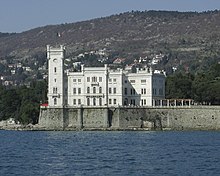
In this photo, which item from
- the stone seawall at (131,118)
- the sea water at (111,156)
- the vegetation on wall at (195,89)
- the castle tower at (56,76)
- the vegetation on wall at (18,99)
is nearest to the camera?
the sea water at (111,156)

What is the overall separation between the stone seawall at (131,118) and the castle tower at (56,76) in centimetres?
296

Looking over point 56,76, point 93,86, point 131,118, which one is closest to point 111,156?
point 131,118

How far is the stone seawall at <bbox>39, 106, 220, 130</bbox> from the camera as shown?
134375 millimetres

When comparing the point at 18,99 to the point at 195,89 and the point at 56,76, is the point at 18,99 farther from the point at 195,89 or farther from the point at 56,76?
the point at 195,89

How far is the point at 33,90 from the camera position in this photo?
17400 cm

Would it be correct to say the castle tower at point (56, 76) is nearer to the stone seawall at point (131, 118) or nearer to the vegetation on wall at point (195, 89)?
the stone seawall at point (131, 118)

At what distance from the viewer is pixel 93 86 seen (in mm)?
138625

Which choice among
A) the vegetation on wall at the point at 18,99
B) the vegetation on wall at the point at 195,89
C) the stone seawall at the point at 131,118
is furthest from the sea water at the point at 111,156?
the vegetation on wall at the point at 18,99

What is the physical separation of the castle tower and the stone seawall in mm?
2957

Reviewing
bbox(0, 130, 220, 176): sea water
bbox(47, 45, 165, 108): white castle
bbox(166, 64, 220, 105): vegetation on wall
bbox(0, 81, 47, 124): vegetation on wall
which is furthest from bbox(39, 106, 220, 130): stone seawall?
bbox(0, 81, 47, 124): vegetation on wall

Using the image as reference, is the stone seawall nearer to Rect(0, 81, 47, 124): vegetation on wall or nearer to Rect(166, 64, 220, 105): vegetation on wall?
Rect(166, 64, 220, 105): vegetation on wall

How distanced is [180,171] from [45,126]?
70965mm

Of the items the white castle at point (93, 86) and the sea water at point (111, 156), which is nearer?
the sea water at point (111, 156)

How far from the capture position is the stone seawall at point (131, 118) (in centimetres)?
13438
